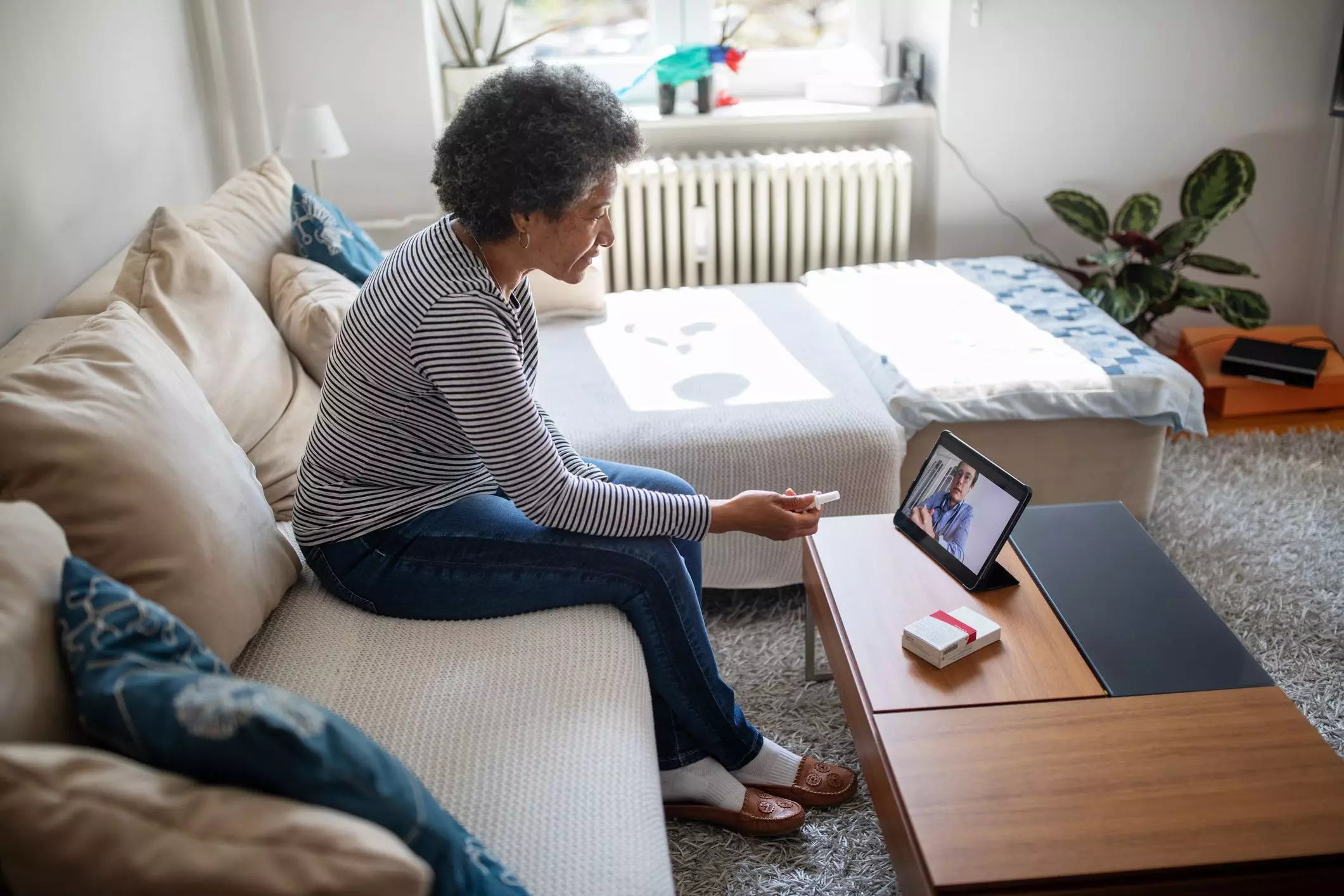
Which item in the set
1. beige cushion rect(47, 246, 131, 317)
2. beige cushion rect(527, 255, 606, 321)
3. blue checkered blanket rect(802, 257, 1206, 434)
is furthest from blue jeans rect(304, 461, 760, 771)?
beige cushion rect(527, 255, 606, 321)

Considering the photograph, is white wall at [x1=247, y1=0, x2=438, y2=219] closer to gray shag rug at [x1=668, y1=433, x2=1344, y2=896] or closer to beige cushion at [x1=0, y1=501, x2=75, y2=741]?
gray shag rug at [x1=668, y1=433, x2=1344, y2=896]

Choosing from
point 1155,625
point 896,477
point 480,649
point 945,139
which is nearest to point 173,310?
point 480,649

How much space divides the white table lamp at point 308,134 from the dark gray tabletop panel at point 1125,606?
1.86 meters

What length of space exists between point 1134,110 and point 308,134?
221cm

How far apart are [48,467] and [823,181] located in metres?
2.42

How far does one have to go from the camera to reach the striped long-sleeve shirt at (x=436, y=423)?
1.42 m

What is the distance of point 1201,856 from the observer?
3.73 ft

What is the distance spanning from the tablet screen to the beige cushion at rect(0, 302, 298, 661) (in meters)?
0.95

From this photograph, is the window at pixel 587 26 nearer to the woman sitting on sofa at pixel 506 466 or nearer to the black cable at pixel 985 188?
the black cable at pixel 985 188

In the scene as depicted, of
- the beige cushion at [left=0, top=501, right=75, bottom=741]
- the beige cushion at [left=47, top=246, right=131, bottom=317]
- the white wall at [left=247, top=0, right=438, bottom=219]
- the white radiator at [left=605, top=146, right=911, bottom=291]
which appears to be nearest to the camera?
the beige cushion at [left=0, top=501, right=75, bottom=741]

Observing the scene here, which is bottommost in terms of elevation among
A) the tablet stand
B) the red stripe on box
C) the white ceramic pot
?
the tablet stand

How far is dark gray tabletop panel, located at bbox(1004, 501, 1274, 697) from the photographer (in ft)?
4.71

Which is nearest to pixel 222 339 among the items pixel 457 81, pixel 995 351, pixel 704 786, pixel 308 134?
pixel 704 786

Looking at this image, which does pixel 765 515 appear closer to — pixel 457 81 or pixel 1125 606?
pixel 1125 606
